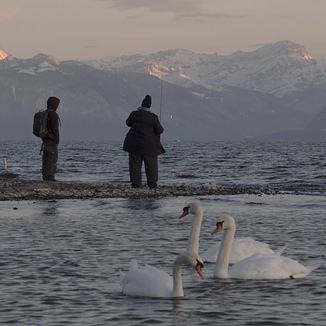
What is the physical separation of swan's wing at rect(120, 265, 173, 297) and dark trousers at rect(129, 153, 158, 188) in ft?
40.4

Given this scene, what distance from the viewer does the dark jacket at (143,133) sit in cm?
2058

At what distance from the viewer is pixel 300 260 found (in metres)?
10.9

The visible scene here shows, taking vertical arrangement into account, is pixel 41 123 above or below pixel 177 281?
above

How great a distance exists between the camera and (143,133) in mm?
20688

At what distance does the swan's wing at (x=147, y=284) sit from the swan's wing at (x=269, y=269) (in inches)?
54.9

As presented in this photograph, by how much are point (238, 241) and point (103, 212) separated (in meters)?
6.74

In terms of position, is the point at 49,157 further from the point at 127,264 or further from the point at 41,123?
the point at 127,264

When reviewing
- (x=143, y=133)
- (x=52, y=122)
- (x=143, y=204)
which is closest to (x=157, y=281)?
(x=143, y=204)

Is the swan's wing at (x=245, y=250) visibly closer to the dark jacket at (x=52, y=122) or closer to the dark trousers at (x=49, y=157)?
the dark jacket at (x=52, y=122)

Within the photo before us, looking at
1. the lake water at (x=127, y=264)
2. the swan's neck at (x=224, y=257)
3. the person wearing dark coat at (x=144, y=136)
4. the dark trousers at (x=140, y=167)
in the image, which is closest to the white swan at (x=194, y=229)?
the lake water at (x=127, y=264)

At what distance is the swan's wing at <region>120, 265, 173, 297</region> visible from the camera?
8.67 meters

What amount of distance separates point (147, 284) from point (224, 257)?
66.5 inches

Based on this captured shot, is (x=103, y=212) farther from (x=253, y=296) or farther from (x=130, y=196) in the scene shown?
(x=253, y=296)

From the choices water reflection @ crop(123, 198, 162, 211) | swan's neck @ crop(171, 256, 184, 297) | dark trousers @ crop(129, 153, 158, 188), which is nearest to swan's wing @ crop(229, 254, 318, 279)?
swan's neck @ crop(171, 256, 184, 297)
